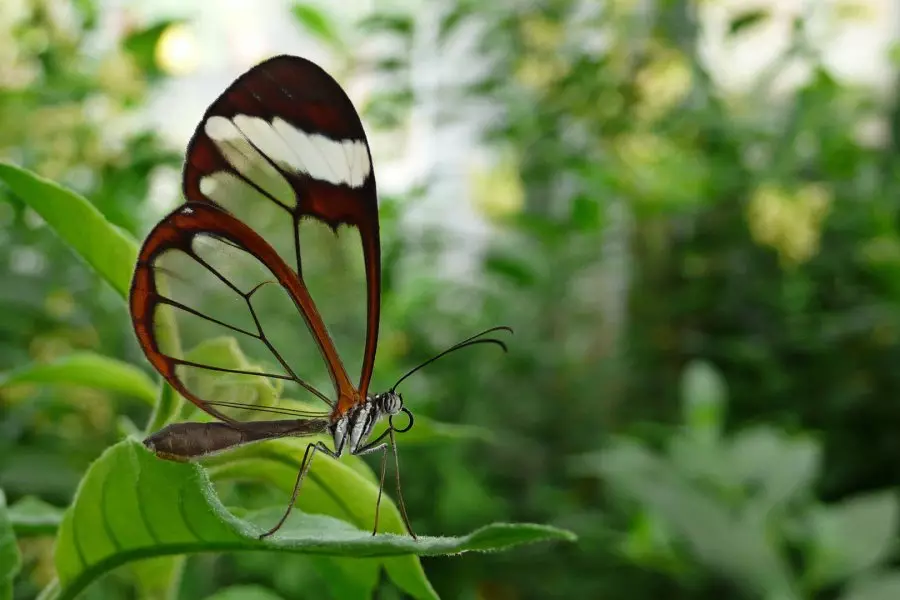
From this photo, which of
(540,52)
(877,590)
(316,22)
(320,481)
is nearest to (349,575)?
(320,481)

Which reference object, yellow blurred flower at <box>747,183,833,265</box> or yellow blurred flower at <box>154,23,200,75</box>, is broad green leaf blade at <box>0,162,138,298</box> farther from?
yellow blurred flower at <box>747,183,833,265</box>

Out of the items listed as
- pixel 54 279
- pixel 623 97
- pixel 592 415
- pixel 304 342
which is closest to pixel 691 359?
pixel 592 415

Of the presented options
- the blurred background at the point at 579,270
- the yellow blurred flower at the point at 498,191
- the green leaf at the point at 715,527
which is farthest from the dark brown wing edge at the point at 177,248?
the yellow blurred flower at the point at 498,191

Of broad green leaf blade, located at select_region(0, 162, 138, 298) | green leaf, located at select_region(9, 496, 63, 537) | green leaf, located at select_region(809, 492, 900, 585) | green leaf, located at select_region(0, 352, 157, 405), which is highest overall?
green leaf, located at select_region(809, 492, 900, 585)

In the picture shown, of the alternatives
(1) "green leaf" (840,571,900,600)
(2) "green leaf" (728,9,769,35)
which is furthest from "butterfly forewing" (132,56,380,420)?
(2) "green leaf" (728,9,769,35)

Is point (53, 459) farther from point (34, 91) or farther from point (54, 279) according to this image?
point (34, 91)

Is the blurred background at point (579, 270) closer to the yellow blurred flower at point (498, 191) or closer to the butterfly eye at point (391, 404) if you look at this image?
the yellow blurred flower at point (498, 191)
